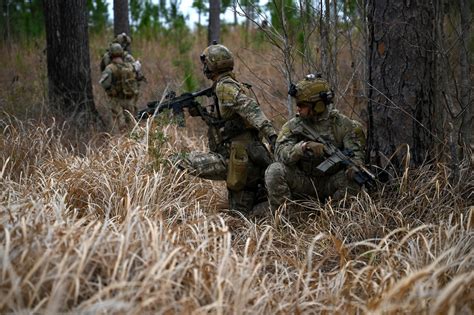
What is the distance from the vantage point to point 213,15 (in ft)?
33.8

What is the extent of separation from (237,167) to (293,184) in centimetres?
52

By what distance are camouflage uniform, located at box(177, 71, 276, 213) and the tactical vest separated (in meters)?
4.04

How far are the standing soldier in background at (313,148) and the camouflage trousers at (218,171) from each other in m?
0.42

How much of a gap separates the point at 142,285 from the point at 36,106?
17.8 ft

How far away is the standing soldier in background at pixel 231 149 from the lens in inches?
183

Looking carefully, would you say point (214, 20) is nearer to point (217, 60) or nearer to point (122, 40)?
point (122, 40)

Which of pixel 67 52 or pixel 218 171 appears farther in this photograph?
pixel 67 52

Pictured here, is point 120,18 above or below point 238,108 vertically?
above

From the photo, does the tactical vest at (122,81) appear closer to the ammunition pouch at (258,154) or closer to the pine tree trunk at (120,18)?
the pine tree trunk at (120,18)

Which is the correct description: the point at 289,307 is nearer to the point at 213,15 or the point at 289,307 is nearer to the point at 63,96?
the point at 63,96

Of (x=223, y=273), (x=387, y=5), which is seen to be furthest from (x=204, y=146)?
(x=223, y=273)

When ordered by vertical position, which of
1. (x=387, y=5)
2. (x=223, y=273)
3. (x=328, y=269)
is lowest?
(x=328, y=269)

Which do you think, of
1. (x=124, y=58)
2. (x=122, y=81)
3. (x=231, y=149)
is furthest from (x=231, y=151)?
(x=124, y=58)

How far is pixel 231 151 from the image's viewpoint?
4.73m
